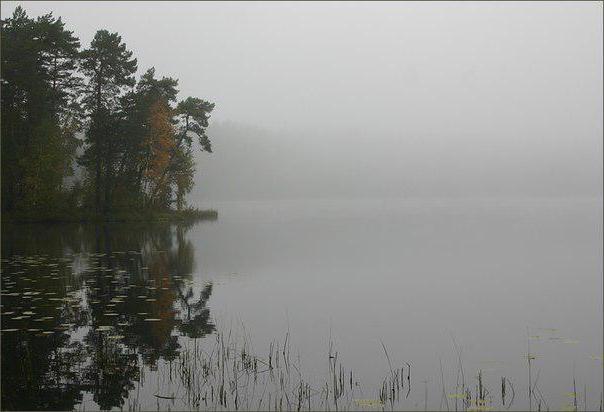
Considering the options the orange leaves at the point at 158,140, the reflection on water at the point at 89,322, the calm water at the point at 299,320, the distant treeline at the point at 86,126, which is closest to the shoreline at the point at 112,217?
the distant treeline at the point at 86,126

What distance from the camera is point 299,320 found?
47.4 ft

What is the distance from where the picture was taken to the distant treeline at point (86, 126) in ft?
153

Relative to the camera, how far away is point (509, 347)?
39.3ft

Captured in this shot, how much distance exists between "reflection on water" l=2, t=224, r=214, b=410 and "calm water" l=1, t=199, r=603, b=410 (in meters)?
0.04

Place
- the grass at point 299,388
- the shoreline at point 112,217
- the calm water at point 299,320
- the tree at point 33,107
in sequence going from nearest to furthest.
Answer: the grass at point 299,388 < the calm water at point 299,320 < the tree at point 33,107 < the shoreline at point 112,217

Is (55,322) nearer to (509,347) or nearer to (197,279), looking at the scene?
(197,279)

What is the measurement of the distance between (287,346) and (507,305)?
824cm

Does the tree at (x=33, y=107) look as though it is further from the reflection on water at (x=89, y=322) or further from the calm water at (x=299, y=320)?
the reflection on water at (x=89, y=322)

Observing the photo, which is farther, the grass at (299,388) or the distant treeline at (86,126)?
the distant treeline at (86,126)

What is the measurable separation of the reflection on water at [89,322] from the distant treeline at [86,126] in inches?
949

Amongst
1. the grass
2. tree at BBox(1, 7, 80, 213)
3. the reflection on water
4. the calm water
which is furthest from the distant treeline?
the grass

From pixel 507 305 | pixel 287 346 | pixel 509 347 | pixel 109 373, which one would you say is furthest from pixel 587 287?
pixel 109 373

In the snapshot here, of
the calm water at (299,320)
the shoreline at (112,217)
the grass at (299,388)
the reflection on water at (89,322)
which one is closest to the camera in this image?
the grass at (299,388)

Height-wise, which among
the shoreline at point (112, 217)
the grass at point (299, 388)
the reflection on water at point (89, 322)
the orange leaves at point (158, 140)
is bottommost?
the grass at point (299, 388)
